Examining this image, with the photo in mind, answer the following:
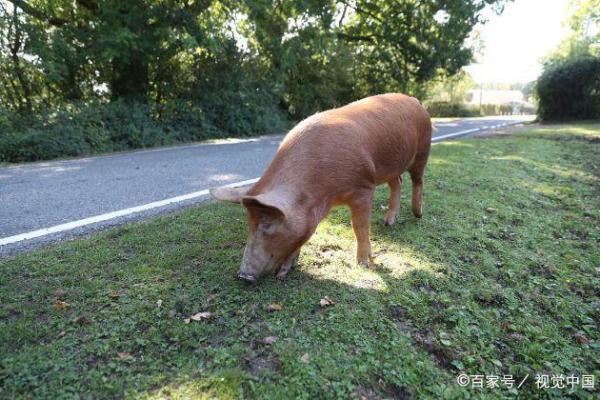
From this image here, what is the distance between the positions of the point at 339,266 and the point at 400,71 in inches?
981

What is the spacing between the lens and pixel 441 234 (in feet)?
16.0

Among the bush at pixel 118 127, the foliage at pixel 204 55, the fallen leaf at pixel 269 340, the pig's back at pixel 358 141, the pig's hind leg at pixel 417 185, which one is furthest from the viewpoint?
the foliage at pixel 204 55

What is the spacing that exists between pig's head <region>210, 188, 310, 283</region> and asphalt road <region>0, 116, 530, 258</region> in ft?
7.42

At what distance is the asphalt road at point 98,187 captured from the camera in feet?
15.1

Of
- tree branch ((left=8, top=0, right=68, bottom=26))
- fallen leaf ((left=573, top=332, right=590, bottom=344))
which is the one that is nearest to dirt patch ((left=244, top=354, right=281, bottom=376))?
fallen leaf ((left=573, top=332, right=590, bottom=344))

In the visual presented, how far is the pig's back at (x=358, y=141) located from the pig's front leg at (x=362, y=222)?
188 millimetres

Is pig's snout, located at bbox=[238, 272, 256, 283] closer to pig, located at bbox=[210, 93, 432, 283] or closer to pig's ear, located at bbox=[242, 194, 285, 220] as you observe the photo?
pig, located at bbox=[210, 93, 432, 283]

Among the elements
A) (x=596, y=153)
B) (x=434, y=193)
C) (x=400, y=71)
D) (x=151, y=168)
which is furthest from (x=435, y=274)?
(x=400, y=71)

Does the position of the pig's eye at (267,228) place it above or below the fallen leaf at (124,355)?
above

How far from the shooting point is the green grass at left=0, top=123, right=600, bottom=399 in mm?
2439

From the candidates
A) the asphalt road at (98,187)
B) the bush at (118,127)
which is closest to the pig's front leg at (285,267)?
the asphalt road at (98,187)

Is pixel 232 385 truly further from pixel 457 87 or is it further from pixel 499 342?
pixel 457 87

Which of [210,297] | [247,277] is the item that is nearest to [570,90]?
[247,277]

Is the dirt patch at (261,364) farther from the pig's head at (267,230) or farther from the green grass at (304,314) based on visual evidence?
the pig's head at (267,230)
